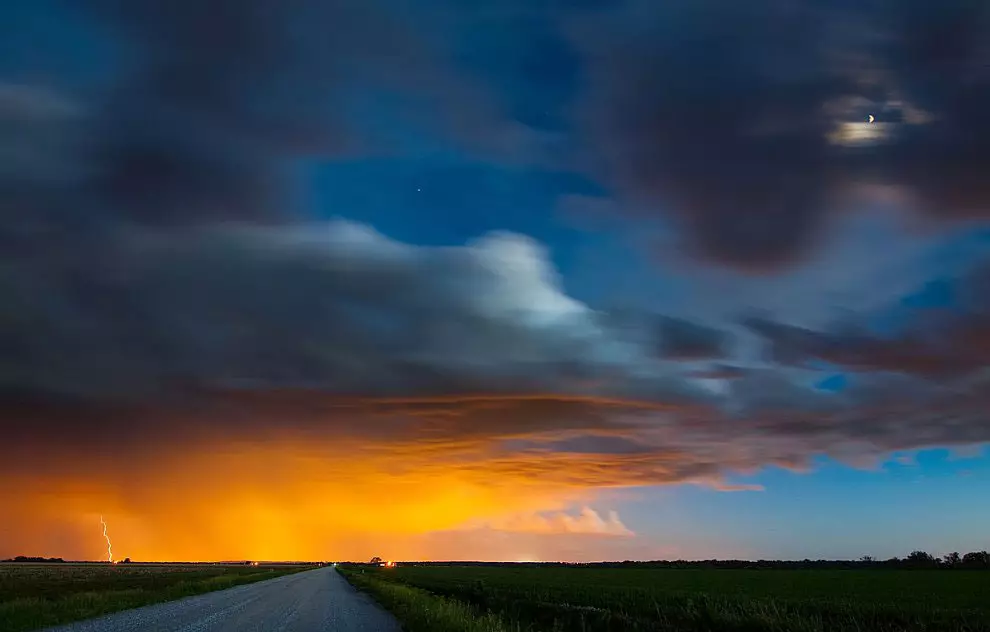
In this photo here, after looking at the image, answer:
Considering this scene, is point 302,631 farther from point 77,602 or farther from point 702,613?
point 77,602

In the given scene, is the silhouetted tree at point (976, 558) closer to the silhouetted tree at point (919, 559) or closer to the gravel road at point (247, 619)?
the silhouetted tree at point (919, 559)

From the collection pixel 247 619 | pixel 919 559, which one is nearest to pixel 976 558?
pixel 919 559

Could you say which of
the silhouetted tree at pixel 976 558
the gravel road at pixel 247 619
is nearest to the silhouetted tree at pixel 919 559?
the silhouetted tree at pixel 976 558

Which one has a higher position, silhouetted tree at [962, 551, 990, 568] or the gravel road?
the gravel road

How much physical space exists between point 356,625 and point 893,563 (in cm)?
18835

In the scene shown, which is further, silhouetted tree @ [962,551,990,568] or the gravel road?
silhouetted tree @ [962,551,990,568]

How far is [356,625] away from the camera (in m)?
26.4

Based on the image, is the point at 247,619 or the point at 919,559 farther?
the point at 919,559

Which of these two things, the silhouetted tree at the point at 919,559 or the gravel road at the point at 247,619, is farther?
the silhouetted tree at the point at 919,559

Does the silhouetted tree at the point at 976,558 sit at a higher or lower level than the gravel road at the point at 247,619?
lower

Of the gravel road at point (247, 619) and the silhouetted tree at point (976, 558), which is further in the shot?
the silhouetted tree at point (976, 558)

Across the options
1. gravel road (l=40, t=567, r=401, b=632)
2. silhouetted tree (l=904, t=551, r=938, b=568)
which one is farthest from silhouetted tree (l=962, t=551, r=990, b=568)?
gravel road (l=40, t=567, r=401, b=632)

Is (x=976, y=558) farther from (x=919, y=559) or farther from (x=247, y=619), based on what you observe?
(x=247, y=619)

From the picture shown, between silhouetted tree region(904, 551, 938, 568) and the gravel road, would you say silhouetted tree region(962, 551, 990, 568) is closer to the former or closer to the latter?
silhouetted tree region(904, 551, 938, 568)
